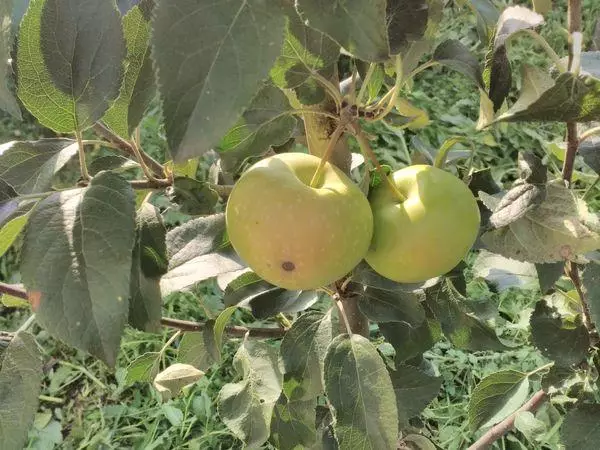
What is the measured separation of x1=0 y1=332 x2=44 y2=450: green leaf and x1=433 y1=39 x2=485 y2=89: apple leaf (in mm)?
455

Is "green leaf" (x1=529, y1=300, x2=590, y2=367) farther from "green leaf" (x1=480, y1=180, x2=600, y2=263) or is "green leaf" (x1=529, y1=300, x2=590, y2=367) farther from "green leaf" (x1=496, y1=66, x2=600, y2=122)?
"green leaf" (x1=496, y1=66, x2=600, y2=122)

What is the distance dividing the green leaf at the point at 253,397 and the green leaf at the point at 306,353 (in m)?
0.02

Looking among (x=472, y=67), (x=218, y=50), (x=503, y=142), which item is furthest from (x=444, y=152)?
(x=503, y=142)

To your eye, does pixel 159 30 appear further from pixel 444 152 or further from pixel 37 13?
pixel 444 152

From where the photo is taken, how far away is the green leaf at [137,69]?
0.53 m

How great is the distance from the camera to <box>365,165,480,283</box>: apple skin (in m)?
0.56

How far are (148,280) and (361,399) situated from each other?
217 mm

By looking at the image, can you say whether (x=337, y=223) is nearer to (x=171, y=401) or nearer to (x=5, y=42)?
(x=5, y=42)

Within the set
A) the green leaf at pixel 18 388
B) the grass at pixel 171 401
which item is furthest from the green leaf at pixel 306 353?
the grass at pixel 171 401

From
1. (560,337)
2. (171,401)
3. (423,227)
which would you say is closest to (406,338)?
(560,337)

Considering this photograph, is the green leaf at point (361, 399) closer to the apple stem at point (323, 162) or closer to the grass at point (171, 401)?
the apple stem at point (323, 162)

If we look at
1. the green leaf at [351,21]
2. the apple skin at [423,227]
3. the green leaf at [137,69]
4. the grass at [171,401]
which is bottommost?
the grass at [171,401]

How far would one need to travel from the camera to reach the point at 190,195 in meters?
0.63

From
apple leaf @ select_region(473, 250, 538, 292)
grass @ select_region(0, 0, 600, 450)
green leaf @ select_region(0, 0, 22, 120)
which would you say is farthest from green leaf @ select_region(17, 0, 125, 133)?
grass @ select_region(0, 0, 600, 450)
